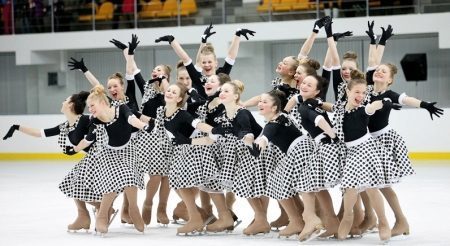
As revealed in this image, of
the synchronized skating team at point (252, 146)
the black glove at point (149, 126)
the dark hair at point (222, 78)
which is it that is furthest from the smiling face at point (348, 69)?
the black glove at point (149, 126)

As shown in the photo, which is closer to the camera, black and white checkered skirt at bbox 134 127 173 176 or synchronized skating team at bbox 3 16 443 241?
synchronized skating team at bbox 3 16 443 241

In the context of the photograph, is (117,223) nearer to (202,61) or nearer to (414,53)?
(202,61)

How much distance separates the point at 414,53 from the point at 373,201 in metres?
12.5

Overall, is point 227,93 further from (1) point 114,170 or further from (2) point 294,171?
(1) point 114,170

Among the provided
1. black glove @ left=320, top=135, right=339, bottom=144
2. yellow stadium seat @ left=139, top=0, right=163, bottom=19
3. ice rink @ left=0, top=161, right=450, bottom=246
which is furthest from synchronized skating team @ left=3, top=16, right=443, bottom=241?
yellow stadium seat @ left=139, top=0, right=163, bottom=19

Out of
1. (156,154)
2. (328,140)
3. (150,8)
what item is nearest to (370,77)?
(328,140)

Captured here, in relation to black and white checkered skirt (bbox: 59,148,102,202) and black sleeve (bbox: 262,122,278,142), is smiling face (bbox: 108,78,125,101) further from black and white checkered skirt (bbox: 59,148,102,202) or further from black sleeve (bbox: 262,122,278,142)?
black sleeve (bbox: 262,122,278,142)

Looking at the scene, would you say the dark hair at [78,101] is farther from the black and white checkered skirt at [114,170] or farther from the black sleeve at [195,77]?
the black sleeve at [195,77]

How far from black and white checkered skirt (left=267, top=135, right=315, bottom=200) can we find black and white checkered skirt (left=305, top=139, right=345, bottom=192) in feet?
0.21

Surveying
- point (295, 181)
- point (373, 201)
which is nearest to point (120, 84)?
point (295, 181)

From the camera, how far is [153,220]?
9.31m

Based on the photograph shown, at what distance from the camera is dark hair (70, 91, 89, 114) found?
8.49 m

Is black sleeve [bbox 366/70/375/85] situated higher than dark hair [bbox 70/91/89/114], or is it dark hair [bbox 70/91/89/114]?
black sleeve [bbox 366/70/375/85]

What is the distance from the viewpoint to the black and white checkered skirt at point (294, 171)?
24.5 ft
